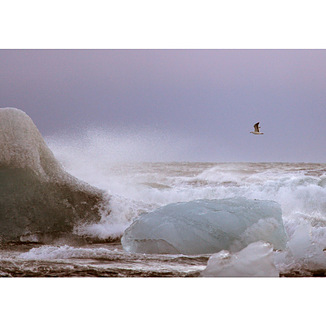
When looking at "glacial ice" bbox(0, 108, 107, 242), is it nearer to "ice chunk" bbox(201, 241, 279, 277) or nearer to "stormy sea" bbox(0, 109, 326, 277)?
"stormy sea" bbox(0, 109, 326, 277)

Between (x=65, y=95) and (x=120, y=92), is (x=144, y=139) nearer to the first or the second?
(x=120, y=92)

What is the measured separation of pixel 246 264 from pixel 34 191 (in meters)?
1.76

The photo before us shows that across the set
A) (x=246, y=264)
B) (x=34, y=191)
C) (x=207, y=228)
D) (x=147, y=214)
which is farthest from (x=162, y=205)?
(x=34, y=191)

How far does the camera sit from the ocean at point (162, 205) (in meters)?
3.32

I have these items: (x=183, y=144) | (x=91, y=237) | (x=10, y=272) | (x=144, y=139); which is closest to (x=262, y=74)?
(x=183, y=144)

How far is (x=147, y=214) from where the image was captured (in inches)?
139

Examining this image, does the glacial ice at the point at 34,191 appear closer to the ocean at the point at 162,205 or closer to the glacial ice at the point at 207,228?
the ocean at the point at 162,205

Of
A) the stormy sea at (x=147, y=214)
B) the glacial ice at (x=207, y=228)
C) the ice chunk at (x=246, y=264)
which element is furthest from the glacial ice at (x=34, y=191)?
the ice chunk at (x=246, y=264)

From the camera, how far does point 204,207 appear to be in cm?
350

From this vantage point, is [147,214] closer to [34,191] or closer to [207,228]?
[207,228]

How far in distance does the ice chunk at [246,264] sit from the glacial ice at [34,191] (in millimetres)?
1047

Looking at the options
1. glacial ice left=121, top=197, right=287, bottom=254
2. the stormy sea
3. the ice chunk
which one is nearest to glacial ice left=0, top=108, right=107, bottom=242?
the stormy sea

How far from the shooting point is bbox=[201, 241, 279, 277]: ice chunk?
3.22 metres

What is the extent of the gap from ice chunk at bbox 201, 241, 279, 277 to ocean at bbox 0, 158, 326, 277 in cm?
6
